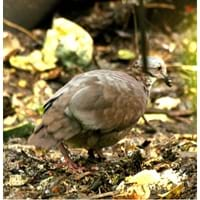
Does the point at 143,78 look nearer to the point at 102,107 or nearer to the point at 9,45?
the point at 102,107

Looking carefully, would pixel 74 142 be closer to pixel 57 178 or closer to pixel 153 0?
pixel 57 178

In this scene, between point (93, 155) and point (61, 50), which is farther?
point (61, 50)

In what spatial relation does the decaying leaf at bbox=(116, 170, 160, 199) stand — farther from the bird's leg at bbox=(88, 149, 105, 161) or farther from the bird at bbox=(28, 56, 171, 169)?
the bird's leg at bbox=(88, 149, 105, 161)

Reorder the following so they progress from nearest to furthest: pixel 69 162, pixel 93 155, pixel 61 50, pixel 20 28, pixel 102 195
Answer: pixel 102 195 → pixel 69 162 → pixel 93 155 → pixel 61 50 → pixel 20 28

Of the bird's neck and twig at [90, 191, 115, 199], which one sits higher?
the bird's neck

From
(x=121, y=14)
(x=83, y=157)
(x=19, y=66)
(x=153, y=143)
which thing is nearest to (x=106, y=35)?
(x=121, y=14)

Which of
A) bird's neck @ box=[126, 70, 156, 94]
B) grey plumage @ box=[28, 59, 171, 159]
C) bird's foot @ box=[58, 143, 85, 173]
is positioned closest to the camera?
grey plumage @ box=[28, 59, 171, 159]

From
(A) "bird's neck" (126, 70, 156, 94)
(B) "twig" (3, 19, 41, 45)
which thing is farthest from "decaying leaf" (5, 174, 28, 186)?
(B) "twig" (3, 19, 41, 45)

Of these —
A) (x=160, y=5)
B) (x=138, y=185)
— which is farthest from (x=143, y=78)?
(x=160, y=5)
